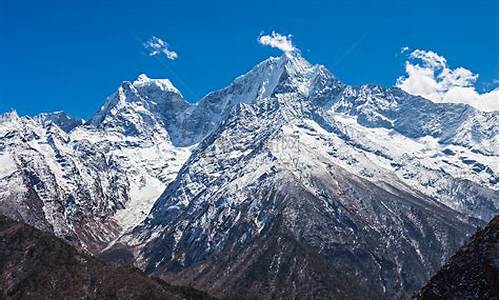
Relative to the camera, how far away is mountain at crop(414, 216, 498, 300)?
77.4 metres

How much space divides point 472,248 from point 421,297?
8.79 metres

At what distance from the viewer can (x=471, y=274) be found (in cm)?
8281

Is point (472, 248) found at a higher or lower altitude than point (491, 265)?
higher

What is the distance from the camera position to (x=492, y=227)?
276 ft

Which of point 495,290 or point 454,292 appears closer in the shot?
point 495,290

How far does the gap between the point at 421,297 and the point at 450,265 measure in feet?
17.9

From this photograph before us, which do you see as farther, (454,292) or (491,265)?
(454,292)

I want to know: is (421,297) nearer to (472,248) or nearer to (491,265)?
(472,248)

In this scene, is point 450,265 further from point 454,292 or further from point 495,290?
point 495,290

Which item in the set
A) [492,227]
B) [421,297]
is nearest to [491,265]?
[492,227]

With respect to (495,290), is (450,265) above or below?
above

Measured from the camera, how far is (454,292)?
275 ft

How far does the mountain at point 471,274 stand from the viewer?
3046 inches

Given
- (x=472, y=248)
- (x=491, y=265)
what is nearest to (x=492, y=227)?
(x=472, y=248)
